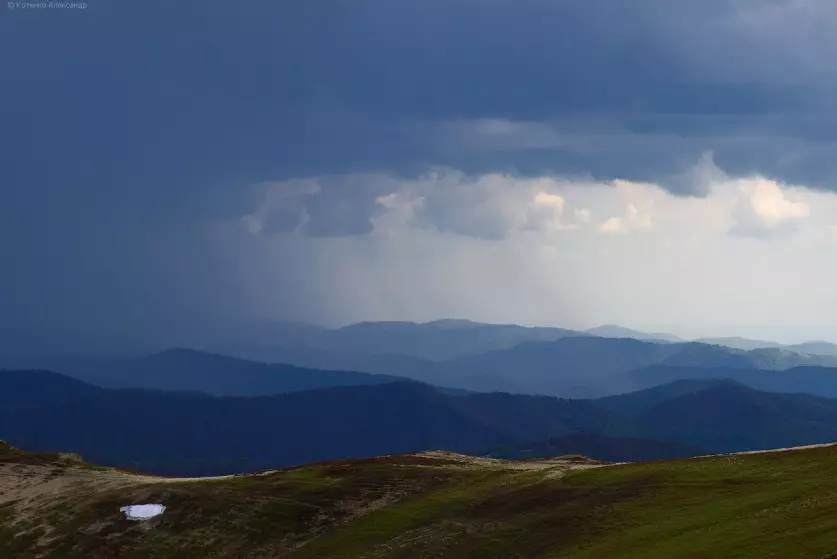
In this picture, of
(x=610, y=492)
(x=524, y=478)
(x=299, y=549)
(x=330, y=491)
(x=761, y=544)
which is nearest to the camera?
(x=761, y=544)

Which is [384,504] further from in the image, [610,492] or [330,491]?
[610,492]

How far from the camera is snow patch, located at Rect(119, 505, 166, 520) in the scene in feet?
285

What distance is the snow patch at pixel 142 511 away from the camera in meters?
86.9

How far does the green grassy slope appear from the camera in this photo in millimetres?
54906

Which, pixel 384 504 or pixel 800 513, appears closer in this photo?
pixel 800 513

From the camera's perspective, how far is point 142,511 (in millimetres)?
88000

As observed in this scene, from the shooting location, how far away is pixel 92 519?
287ft

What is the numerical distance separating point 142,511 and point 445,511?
37.4 meters

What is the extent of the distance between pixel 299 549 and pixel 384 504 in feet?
38.1

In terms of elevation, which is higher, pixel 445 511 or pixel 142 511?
pixel 142 511

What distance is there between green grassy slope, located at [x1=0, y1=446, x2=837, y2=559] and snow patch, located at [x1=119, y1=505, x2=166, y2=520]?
109 centimetres

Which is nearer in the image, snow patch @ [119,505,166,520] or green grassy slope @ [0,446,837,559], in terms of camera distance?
green grassy slope @ [0,446,837,559]

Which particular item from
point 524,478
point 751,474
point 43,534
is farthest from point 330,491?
point 751,474

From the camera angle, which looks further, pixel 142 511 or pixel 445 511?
pixel 142 511
